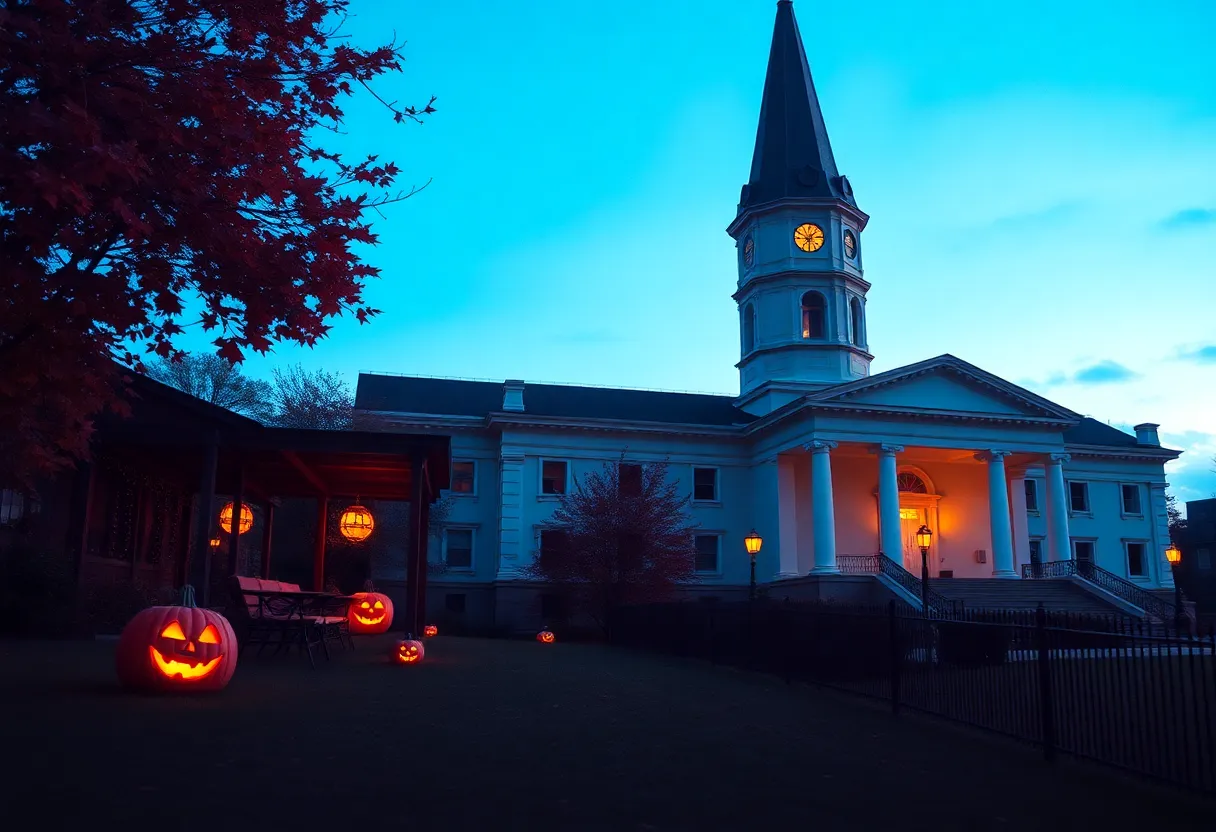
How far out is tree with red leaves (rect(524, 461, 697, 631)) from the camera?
3147 centimetres

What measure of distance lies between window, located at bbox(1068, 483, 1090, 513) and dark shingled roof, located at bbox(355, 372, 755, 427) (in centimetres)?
1595

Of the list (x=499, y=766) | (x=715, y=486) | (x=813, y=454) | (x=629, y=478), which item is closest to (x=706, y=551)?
(x=715, y=486)

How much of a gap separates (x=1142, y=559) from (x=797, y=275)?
2165 centimetres

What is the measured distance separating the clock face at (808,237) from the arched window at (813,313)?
7.47 ft

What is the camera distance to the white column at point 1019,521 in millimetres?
40000

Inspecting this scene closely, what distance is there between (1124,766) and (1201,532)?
70.3 m

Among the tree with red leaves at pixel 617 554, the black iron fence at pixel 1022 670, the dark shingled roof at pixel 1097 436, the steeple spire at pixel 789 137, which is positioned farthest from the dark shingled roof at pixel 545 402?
the black iron fence at pixel 1022 670

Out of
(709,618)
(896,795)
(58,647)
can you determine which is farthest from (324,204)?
(709,618)

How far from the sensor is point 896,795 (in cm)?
662

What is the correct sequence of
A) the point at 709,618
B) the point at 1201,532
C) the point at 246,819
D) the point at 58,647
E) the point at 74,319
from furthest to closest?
the point at 1201,532
the point at 709,618
the point at 58,647
the point at 74,319
the point at 246,819

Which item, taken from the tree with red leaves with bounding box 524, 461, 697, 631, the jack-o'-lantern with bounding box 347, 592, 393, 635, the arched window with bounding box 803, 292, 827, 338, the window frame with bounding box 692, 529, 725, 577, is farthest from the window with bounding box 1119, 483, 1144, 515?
the jack-o'-lantern with bounding box 347, 592, 393, 635

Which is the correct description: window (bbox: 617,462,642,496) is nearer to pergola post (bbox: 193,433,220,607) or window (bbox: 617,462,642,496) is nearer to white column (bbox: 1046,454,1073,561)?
white column (bbox: 1046,454,1073,561)

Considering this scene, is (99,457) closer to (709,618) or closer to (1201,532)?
(709,618)

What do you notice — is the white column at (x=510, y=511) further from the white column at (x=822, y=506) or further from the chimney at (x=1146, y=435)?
the chimney at (x=1146, y=435)
